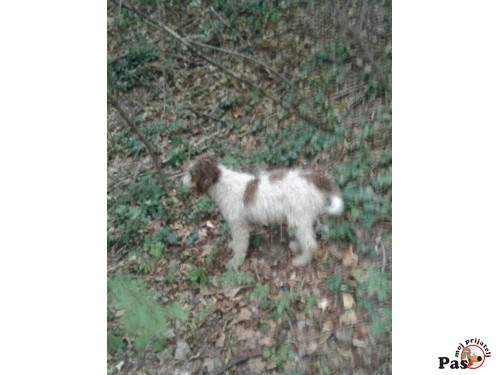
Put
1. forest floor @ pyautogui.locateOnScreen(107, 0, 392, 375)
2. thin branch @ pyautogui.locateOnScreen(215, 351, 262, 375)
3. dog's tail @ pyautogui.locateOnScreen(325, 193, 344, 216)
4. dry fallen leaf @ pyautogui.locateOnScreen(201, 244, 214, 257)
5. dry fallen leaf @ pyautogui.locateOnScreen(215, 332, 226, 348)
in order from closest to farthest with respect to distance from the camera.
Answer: thin branch @ pyautogui.locateOnScreen(215, 351, 262, 375), forest floor @ pyautogui.locateOnScreen(107, 0, 392, 375), dry fallen leaf @ pyautogui.locateOnScreen(215, 332, 226, 348), dog's tail @ pyautogui.locateOnScreen(325, 193, 344, 216), dry fallen leaf @ pyautogui.locateOnScreen(201, 244, 214, 257)

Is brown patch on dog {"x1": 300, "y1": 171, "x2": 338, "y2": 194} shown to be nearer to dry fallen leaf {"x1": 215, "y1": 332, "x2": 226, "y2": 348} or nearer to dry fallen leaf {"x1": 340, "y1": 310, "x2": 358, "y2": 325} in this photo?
dry fallen leaf {"x1": 340, "y1": 310, "x2": 358, "y2": 325}

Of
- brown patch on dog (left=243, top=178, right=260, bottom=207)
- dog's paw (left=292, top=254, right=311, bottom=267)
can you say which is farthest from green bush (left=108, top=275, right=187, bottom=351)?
brown patch on dog (left=243, top=178, right=260, bottom=207)

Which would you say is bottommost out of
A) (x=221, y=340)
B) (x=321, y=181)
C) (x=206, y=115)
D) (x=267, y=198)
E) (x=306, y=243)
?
(x=221, y=340)

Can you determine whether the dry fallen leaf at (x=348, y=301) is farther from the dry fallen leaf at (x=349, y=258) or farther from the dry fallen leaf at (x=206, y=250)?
the dry fallen leaf at (x=206, y=250)

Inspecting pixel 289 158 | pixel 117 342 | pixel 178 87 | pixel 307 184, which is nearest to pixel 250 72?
pixel 178 87

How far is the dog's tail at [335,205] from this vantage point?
12.9 feet

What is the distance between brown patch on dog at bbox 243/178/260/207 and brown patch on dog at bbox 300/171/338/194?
0.50 metres

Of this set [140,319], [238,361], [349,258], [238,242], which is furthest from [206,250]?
[349,258]

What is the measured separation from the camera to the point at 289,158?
4.99 m

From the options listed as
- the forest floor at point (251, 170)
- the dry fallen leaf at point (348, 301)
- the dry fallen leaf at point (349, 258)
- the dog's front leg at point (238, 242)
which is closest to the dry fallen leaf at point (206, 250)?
the forest floor at point (251, 170)

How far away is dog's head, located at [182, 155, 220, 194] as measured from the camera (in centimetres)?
425

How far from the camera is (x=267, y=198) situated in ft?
13.7

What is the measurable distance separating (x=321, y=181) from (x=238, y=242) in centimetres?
109

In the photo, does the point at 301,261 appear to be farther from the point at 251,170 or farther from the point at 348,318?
the point at 251,170
